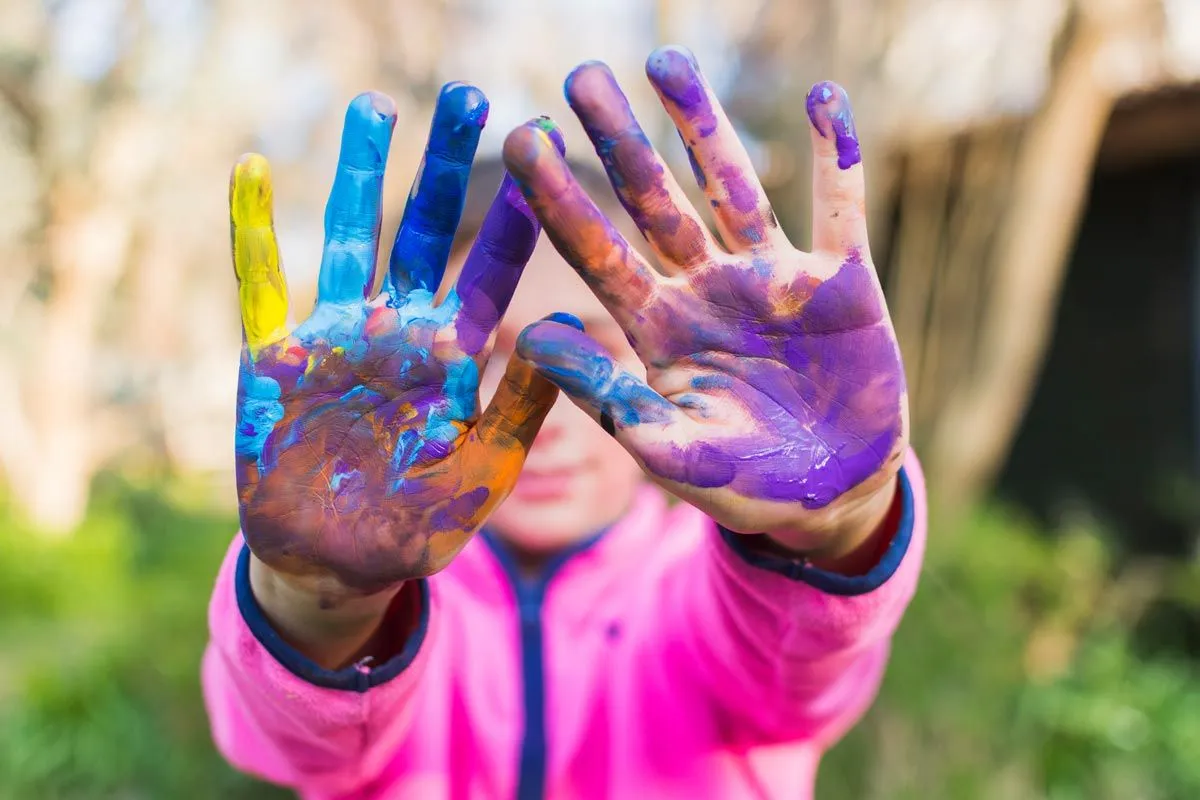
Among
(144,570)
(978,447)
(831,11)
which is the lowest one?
(144,570)

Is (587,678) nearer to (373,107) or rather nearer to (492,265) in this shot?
(492,265)

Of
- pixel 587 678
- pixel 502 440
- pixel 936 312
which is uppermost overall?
pixel 502 440

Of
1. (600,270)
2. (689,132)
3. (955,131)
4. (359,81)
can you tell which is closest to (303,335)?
(600,270)

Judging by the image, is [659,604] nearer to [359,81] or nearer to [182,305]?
[359,81]

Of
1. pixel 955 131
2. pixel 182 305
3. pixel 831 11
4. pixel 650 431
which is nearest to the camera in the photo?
pixel 650 431

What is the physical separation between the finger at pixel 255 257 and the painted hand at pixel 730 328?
0.25 m

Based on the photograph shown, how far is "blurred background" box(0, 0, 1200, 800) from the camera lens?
2.87m

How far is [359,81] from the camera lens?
536 centimetres

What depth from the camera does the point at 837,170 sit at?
875 mm

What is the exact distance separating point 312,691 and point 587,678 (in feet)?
1.22

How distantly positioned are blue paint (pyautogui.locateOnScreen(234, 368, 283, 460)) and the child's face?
390 millimetres

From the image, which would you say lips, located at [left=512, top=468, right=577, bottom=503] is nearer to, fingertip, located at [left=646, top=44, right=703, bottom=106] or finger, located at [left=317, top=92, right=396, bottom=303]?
finger, located at [left=317, top=92, right=396, bottom=303]

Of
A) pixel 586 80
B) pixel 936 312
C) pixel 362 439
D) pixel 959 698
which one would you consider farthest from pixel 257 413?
pixel 936 312

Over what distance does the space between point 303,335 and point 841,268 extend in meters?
0.50
